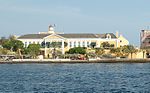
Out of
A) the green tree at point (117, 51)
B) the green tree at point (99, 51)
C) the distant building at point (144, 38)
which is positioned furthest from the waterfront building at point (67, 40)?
the distant building at point (144, 38)

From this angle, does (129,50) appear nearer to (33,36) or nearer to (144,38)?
(33,36)

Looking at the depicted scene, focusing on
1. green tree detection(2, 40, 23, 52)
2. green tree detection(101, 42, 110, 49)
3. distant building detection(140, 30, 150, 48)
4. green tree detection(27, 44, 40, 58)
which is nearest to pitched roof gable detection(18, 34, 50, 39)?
green tree detection(2, 40, 23, 52)

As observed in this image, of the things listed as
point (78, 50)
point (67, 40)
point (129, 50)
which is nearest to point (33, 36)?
point (67, 40)

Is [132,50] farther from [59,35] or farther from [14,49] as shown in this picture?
[14,49]

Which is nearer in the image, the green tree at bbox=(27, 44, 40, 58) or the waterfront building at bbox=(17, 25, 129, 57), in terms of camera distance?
the green tree at bbox=(27, 44, 40, 58)

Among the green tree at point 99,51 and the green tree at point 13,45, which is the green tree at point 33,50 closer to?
the green tree at point 13,45

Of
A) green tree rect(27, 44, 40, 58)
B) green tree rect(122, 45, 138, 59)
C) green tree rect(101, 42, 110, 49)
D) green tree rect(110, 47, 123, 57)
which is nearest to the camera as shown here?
green tree rect(122, 45, 138, 59)

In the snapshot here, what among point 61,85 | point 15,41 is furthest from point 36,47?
point 61,85

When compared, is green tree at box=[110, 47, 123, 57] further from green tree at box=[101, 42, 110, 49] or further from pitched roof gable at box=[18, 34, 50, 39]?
pitched roof gable at box=[18, 34, 50, 39]

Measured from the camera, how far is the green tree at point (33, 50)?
142m

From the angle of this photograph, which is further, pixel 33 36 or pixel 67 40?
pixel 33 36

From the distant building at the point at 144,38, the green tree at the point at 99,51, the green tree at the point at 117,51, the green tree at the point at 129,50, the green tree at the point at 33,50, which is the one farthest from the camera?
the distant building at the point at 144,38

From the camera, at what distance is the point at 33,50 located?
141625 mm

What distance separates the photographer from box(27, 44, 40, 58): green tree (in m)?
142
